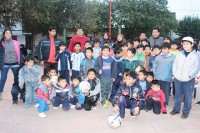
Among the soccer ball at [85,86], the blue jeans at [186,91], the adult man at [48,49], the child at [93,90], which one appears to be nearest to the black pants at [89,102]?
the child at [93,90]

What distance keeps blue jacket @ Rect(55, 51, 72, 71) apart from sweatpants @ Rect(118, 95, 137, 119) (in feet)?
6.42

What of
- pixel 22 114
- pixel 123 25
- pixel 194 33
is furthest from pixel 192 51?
pixel 194 33

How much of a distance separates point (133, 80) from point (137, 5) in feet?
77.1

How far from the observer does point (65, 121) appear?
5.21 metres

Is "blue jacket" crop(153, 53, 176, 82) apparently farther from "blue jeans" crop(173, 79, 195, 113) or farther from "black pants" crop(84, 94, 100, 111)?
"black pants" crop(84, 94, 100, 111)

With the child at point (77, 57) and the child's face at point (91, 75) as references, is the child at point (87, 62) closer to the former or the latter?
the child at point (77, 57)

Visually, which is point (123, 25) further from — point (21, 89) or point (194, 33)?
point (21, 89)

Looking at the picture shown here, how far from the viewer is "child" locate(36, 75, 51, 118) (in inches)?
220

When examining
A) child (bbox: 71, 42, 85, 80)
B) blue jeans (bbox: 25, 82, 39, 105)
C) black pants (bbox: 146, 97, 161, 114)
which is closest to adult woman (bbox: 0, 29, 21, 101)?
blue jeans (bbox: 25, 82, 39, 105)

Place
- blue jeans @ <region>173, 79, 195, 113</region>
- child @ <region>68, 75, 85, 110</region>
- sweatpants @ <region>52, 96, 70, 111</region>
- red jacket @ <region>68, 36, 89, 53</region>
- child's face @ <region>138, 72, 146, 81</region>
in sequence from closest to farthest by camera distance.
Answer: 1. blue jeans @ <region>173, 79, 195, 113</region>
2. sweatpants @ <region>52, 96, 70, 111</region>
3. child @ <region>68, 75, 85, 110</region>
4. child's face @ <region>138, 72, 146, 81</region>
5. red jacket @ <region>68, 36, 89, 53</region>

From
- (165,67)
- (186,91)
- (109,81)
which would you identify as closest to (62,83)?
(109,81)

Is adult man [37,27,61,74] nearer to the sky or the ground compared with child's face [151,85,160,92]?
nearer to the sky

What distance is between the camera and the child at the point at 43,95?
18.3 feet

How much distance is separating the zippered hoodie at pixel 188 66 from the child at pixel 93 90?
5.62ft
